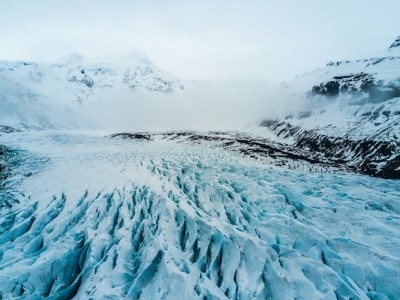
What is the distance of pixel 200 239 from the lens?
9539 millimetres

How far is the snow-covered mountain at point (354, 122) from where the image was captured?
20672 mm

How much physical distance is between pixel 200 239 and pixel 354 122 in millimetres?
23766

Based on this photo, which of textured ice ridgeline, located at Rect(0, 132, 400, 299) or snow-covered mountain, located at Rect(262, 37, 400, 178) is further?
snow-covered mountain, located at Rect(262, 37, 400, 178)

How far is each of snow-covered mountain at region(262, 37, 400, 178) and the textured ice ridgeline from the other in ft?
17.9

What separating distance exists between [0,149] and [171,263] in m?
23.4

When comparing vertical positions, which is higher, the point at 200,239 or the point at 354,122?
the point at 354,122

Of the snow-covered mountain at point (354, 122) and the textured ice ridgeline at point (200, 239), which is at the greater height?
the snow-covered mountain at point (354, 122)

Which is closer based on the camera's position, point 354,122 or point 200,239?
point 200,239

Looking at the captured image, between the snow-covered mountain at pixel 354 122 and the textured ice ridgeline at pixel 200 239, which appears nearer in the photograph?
the textured ice ridgeline at pixel 200 239

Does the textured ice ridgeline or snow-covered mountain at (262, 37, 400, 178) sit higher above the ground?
snow-covered mountain at (262, 37, 400, 178)

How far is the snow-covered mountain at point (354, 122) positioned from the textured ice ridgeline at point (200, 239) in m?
5.45

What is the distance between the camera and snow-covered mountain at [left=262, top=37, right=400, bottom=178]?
20672 millimetres

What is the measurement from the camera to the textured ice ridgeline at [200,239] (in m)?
7.60

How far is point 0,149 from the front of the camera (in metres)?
25.2
